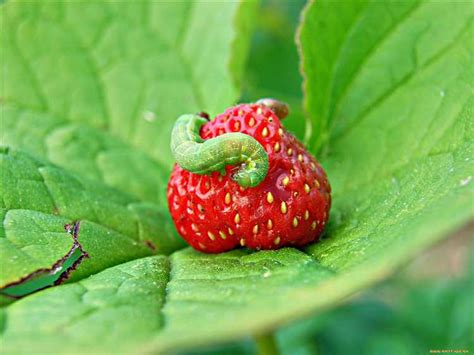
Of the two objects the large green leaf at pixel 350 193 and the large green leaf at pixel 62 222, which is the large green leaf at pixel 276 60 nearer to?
the large green leaf at pixel 350 193

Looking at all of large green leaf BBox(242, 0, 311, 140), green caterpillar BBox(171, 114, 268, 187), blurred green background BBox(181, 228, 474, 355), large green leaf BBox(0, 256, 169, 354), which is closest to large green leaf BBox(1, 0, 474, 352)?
large green leaf BBox(0, 256, 169, 354)

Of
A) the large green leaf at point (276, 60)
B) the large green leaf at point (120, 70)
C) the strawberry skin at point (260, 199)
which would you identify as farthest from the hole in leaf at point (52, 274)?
the large green leaf at point (276, 60)

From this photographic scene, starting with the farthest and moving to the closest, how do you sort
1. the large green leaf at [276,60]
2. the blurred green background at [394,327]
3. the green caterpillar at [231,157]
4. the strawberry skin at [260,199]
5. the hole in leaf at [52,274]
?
the large green leaf at [276,60] < the blurred green background at [394,327] < the strawberry skin at [260,199] < the green caterpillar at [231,157] < the hole in leaf at [52,274]

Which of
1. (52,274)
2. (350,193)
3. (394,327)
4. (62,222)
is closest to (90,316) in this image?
(52,274)

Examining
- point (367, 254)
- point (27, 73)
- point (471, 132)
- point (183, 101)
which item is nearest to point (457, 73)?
point (471, 132)

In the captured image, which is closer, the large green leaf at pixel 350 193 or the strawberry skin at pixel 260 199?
the large green leaf at pixel 350 193

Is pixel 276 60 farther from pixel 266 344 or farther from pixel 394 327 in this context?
pixel 266 344

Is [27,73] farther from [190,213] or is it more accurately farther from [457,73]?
[457,73]
